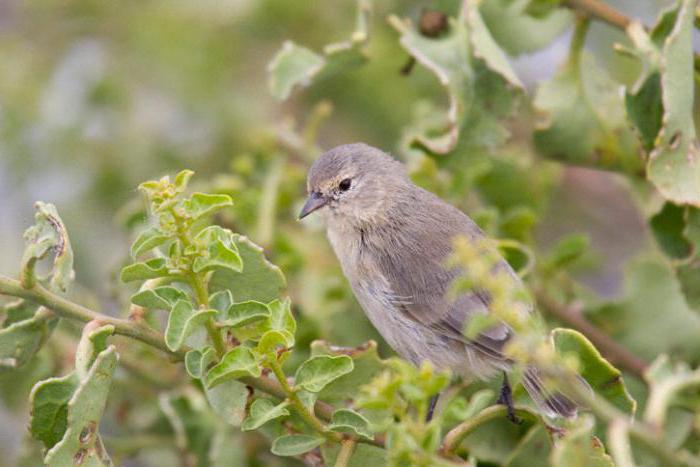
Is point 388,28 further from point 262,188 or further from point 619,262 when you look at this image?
point 619,262

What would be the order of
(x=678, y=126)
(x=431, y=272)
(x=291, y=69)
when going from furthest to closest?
Answer: (x=431, y=272)
(x=291, y=69)
(x=678, y=126)

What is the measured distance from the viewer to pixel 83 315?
2.18 meters

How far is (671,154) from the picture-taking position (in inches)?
101

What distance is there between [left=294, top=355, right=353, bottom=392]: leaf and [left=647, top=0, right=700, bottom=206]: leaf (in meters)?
0.98

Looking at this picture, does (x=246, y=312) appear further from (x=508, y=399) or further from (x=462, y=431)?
(x=508, y=399)

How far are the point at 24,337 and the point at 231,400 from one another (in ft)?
1.56

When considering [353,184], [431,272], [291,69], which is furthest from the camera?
[353,184]

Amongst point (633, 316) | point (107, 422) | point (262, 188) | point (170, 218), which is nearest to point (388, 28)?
point (262, 188)

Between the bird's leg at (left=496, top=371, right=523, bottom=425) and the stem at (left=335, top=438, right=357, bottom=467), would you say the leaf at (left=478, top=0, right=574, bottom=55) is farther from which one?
the stem at (left=335, top=438, right=357, bottom=467)

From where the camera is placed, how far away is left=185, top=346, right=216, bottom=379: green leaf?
6.80ft

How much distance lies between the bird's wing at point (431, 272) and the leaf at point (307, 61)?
23.8 inches

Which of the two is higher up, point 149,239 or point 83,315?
point 149,239

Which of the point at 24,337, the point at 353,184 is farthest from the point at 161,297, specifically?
the point at 353,184

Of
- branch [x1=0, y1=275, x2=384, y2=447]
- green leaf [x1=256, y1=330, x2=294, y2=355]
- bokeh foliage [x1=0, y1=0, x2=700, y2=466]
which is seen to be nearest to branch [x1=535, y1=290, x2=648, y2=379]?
bokeh foliage [x1=0, y1=0, x2=700, y2=466]
